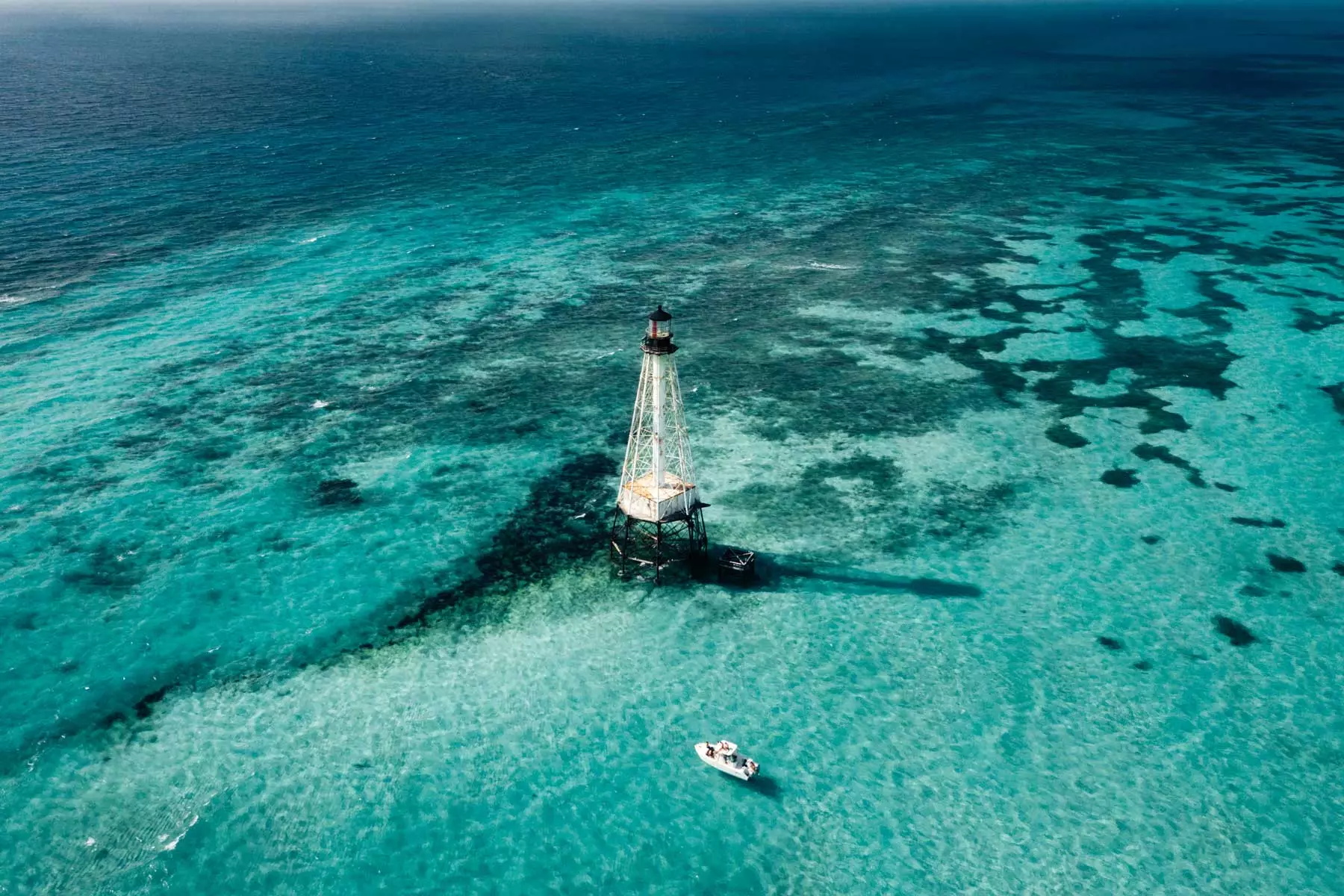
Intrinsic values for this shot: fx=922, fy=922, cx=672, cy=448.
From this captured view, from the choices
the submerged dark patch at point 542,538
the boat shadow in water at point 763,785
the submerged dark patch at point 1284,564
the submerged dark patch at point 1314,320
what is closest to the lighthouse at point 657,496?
the submerged dark patch at point 542,538

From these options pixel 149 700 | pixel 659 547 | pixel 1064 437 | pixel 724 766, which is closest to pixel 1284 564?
pixel 1064 437

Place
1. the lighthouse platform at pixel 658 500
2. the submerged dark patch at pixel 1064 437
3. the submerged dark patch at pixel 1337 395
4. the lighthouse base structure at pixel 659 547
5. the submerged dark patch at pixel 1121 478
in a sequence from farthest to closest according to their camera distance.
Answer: the submerged dark patch at pixel 1337 395 < the submerged dark patch at pixel 1064 437 < the submerged dark patch at pixel 1121 478 < the lighthouse base structure at pixel 659 547 < the lighthouse platform at pixel 658 500

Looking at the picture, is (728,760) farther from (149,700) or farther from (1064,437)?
(1064,437)

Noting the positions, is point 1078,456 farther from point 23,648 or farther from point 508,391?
point 23,648

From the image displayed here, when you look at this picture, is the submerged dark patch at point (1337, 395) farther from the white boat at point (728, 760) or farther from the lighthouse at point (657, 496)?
the white boat at point (728, 760)

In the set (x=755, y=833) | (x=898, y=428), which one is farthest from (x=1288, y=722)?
(x=898, y=428)

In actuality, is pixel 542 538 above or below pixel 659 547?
below

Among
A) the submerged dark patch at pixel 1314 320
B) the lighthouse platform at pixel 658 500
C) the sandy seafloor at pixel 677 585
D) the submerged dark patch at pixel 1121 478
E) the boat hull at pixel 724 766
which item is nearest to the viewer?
the sandy seafloor at pixel 677 585
